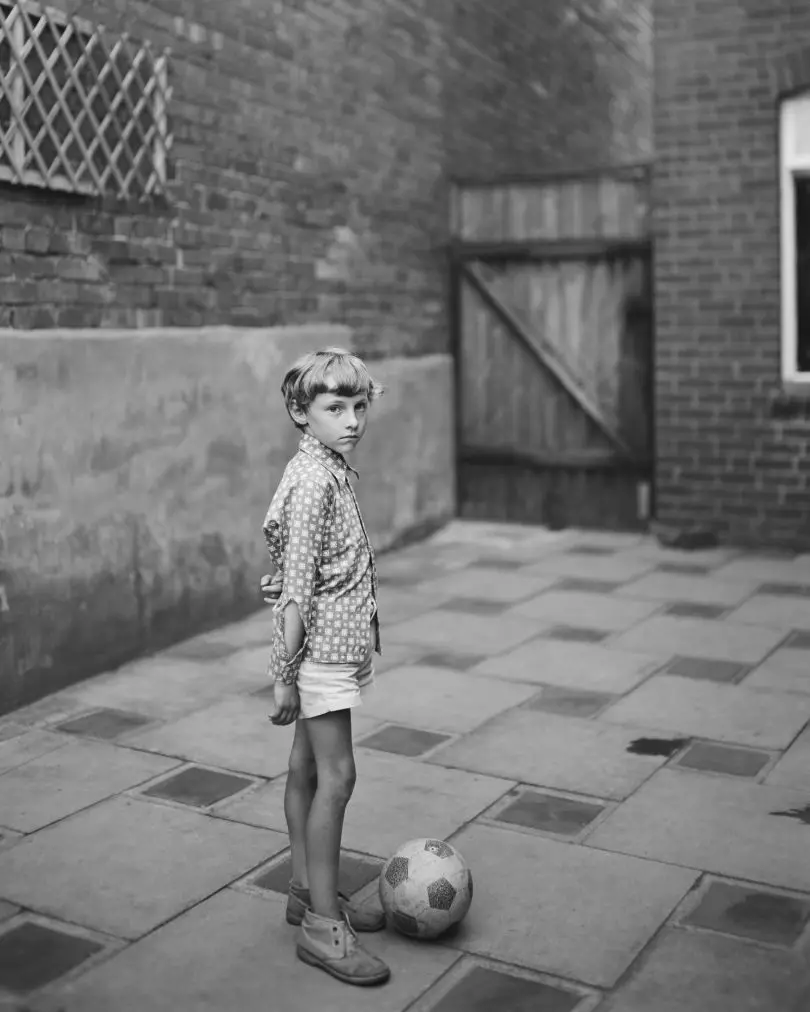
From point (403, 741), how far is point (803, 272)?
5.42 m

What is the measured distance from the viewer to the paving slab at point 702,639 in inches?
255

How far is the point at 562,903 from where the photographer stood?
12.1 ft

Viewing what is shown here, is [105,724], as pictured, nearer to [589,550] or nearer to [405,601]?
[405,601]

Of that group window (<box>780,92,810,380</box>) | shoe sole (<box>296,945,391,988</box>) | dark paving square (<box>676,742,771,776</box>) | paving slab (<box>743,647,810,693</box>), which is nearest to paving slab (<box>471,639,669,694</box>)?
paving slab (<box>743,647,810,693</box>)

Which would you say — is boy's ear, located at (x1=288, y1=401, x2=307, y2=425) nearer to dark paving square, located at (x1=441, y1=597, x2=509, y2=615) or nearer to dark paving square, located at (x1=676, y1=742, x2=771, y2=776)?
dark paving square, located at (x1=676, y1=742, x2=771, y2=776)

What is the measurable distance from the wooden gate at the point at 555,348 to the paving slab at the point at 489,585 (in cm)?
166

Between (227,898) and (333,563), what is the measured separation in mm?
1067

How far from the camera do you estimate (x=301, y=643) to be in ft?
10.8

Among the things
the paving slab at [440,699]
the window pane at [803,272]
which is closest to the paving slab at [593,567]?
the window pane at [803,272]

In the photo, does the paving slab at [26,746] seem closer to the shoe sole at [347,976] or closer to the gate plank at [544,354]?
the shoe sole at [347,976]

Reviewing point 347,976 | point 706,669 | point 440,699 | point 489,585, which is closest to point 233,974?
point 347,976

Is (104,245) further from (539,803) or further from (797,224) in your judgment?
(797,224)

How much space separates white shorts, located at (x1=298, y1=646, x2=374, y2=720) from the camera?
331 centimetres

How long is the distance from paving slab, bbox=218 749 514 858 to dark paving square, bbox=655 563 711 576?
4004 mm
